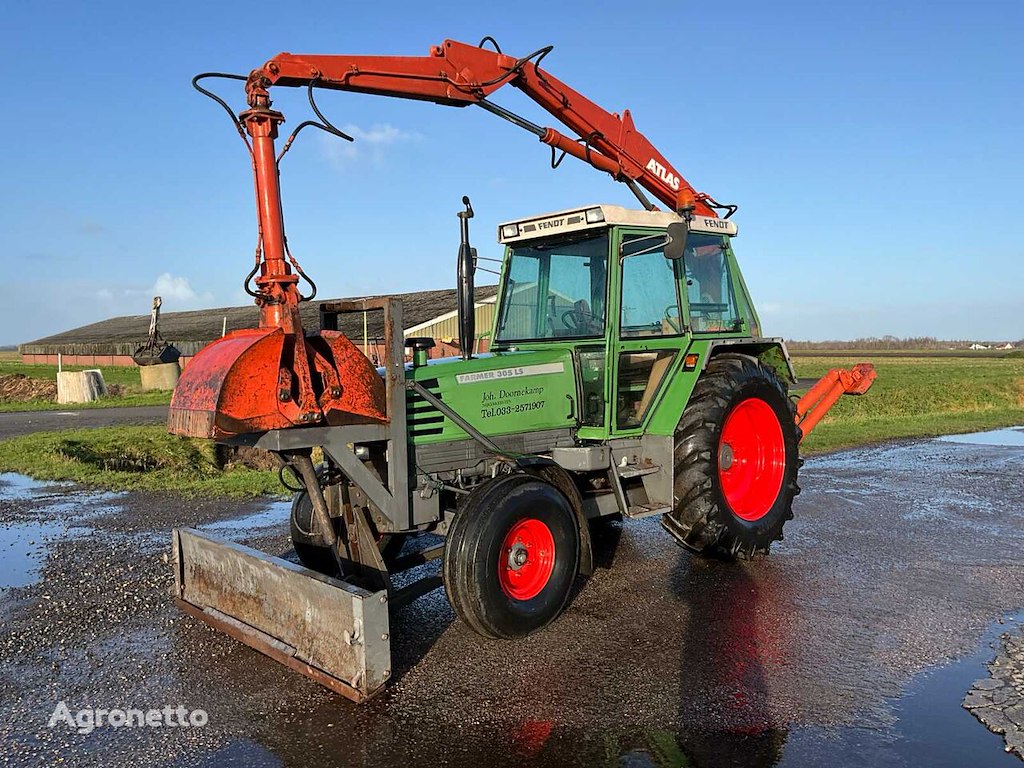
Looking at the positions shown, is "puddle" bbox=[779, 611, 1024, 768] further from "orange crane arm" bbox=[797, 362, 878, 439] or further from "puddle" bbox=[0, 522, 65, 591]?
"puddle" bbox=[0, 522, 65, 591]

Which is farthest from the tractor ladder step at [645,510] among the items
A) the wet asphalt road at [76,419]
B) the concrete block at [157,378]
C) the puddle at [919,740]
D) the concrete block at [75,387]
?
the concrete block at [157,378]

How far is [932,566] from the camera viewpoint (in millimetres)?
6375

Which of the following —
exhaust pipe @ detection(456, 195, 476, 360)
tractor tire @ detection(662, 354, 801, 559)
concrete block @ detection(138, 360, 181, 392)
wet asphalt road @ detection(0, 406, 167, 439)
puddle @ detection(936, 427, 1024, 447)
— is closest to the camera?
exhaust pipe @ detection(456, 195, 476, 360)

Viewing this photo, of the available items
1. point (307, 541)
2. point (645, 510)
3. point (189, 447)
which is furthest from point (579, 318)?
point (189, 447)

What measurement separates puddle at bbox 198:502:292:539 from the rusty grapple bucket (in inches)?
92.8

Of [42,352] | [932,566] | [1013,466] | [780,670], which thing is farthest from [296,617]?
[42,352]

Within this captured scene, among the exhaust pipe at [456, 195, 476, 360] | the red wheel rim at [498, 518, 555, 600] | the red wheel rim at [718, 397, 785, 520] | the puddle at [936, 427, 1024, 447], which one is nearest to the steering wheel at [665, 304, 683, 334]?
the red wheel rim at [718, 397, 785, 520]

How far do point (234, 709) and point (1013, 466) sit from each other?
36.6 ft

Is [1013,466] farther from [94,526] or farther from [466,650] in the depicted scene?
[94,526]

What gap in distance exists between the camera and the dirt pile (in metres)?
24.5

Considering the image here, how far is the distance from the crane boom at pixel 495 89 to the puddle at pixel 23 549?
420cm

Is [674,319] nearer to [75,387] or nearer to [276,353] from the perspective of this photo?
[276,353]

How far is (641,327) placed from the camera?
6047mm

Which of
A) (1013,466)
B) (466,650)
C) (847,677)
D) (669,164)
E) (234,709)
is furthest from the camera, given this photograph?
(1013,466)
